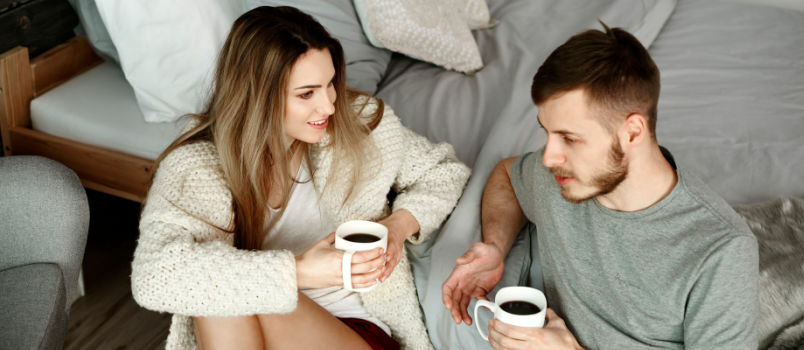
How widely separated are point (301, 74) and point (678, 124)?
110cm

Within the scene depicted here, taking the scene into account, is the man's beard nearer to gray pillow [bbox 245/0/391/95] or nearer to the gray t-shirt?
the gray t-shirt

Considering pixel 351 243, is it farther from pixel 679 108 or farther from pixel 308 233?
pixel 679 108

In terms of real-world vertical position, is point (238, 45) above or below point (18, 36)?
above

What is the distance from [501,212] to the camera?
61.7 inches

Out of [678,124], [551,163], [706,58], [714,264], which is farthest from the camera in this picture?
[706,58]

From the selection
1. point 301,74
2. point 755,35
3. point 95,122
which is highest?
point 301,74

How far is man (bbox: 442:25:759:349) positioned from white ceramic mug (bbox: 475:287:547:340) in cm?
3

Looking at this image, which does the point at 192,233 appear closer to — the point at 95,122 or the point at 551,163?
the point at 551,163

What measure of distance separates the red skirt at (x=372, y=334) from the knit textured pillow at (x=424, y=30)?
846mm

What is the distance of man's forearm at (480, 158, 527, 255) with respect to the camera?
154 cm

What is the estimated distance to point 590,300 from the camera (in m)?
1.34

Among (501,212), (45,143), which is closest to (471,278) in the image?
(501,212)

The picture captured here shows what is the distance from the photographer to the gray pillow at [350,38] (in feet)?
6.44

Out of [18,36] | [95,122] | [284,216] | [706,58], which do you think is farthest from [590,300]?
[18,36]
